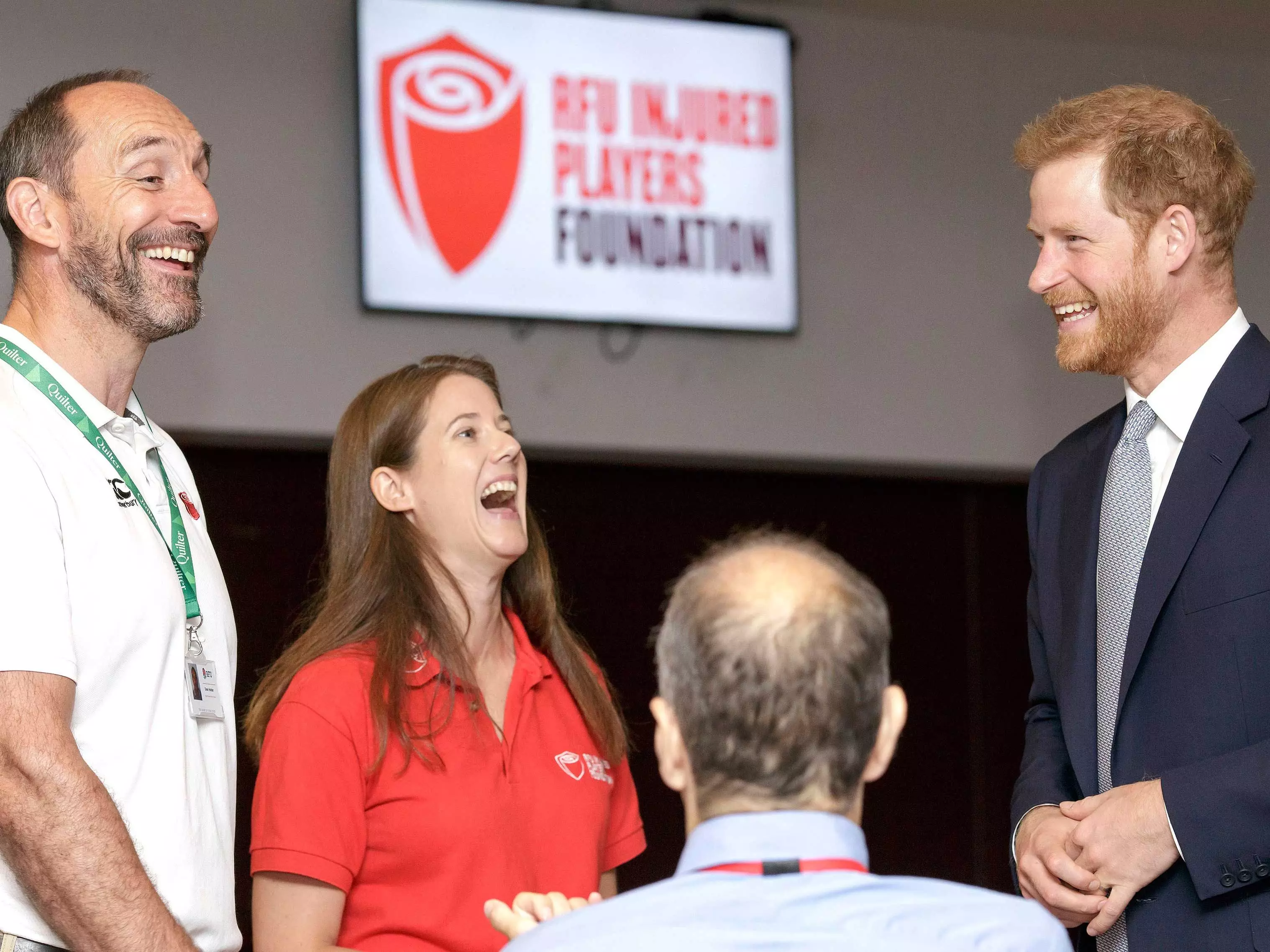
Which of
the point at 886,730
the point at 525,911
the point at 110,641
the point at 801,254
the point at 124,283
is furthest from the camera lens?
the point at 801,254

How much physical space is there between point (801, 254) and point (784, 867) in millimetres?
3715

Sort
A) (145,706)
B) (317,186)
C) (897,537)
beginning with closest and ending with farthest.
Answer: (145,706) → (317,186) → (897,537)

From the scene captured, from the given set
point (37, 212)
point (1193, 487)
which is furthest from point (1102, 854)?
point (37, 212)

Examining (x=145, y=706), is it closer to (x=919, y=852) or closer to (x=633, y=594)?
(x=633, y=594)

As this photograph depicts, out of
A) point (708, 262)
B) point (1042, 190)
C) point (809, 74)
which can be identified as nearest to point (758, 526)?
point (708, 262)

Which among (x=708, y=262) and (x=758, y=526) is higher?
(x=708, y=262)

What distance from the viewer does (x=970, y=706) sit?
5039mm

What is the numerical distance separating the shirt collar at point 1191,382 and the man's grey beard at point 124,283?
1.42 meters

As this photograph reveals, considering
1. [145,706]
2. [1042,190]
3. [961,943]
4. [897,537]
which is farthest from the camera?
[897,537]

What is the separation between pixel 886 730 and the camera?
1321 millimetres

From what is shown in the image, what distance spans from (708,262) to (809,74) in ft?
2.50

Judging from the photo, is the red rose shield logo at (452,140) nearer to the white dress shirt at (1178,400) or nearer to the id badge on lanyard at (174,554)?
the id badge on lanyard at (174,554)

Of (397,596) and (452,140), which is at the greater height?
(452,140)

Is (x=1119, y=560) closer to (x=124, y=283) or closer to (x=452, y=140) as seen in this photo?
(x=124, y=283)
